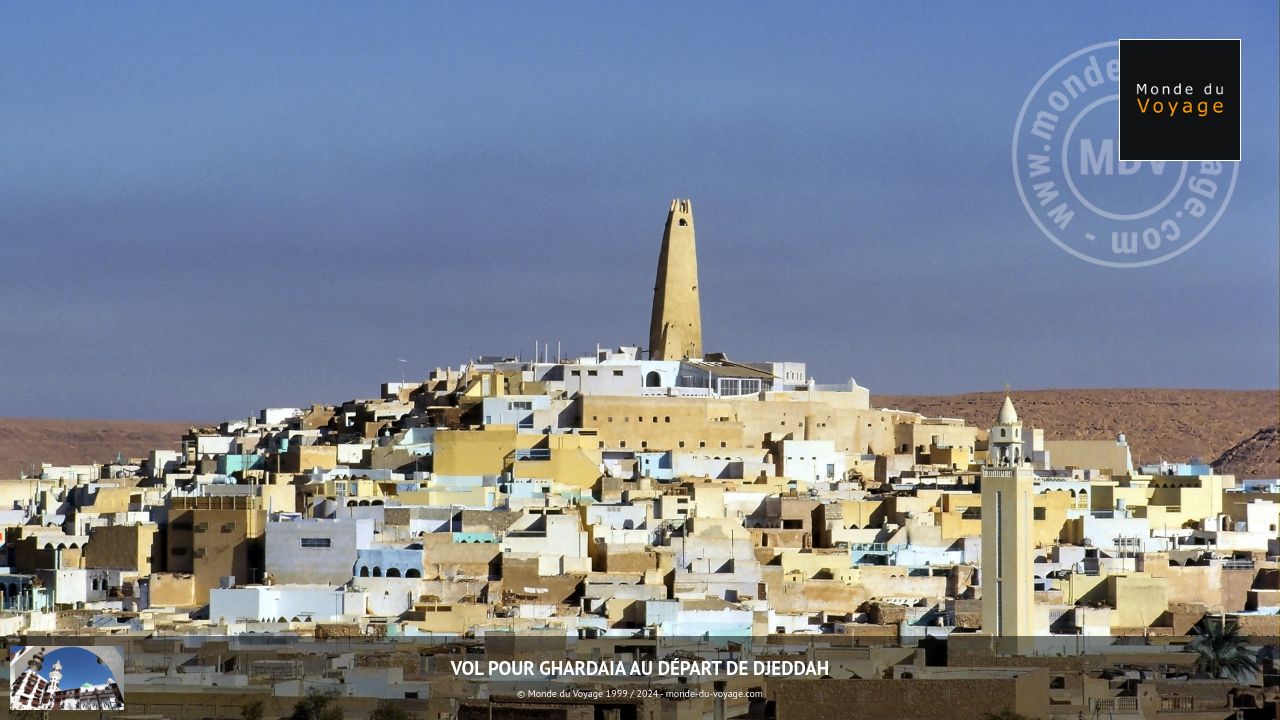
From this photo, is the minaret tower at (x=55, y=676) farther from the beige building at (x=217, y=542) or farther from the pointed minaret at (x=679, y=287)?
the pointed minaret at (x=679, y=287)

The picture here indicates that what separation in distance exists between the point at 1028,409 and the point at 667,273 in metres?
50.1

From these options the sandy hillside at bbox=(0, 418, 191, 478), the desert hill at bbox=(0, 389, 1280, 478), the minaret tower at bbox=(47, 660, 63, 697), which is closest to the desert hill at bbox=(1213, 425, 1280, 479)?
the desert hill at bbox=(0, 389, 1280, 478)

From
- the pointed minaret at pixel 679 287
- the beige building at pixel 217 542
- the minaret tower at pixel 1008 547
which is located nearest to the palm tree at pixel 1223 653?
the minaret tower at pixel 1008 547

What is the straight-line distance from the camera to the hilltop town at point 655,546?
37438mm

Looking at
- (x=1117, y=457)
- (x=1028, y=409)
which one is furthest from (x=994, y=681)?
(x=1028, y=409)

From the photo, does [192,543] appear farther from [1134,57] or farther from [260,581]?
[1134,57]

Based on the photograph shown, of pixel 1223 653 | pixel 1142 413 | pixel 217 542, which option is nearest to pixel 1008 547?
pixel 1223 653

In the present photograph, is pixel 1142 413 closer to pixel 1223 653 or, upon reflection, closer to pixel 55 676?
pixel 1223 653

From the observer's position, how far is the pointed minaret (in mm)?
67062

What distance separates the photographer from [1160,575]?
47562mm

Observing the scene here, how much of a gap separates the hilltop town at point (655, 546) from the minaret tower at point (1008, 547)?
4 centimetres

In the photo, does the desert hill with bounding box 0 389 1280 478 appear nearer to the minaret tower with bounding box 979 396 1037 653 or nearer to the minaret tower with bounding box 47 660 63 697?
the minaret tower with bounding box 979 396 1037 653

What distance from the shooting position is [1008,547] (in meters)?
43.2

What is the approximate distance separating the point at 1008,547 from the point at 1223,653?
4.14 meters
